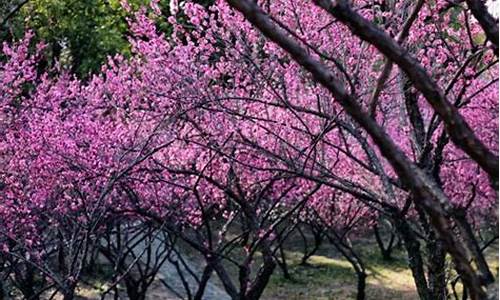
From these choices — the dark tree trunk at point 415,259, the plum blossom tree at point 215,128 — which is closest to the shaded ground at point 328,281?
the plum blossom tree at point 215,128

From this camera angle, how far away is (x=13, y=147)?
7.00m

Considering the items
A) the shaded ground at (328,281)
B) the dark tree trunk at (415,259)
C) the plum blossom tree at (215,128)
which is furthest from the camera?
the shaded ground at (328,281)

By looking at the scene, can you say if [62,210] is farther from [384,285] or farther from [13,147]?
[384,285]

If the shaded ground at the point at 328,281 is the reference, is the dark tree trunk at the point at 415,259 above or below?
below

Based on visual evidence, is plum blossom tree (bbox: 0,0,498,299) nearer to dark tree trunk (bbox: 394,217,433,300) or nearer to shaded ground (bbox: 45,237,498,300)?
dark tree trunk (bbox: 394,217,433,300)

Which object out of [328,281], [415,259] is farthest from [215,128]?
[328,281]

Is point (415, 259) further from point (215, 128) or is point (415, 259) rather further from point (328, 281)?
point (328, 281)

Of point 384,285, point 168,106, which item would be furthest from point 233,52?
point 384,285

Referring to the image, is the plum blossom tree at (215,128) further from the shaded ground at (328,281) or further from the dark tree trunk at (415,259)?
the shaded ground at (328,281)

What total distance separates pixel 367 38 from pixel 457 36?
5085mm

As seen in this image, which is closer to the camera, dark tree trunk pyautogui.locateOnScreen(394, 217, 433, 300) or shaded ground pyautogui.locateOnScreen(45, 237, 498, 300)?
dark tree trunk pyautogui.locateOnScreen(394, 217, 433, 300)

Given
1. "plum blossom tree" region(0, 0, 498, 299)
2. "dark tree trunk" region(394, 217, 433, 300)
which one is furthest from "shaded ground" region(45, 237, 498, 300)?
"dark tree trunk" region(394, 217, 433, 300)

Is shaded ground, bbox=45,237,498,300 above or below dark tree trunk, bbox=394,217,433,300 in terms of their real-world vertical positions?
above

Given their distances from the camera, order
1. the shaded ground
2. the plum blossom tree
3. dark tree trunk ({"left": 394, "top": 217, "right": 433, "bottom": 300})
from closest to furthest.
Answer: dark tree trunk ({"left": 394, "top": 217, "right": 433, "bottom": 300}), the plum blossom tree, the shaded ground
